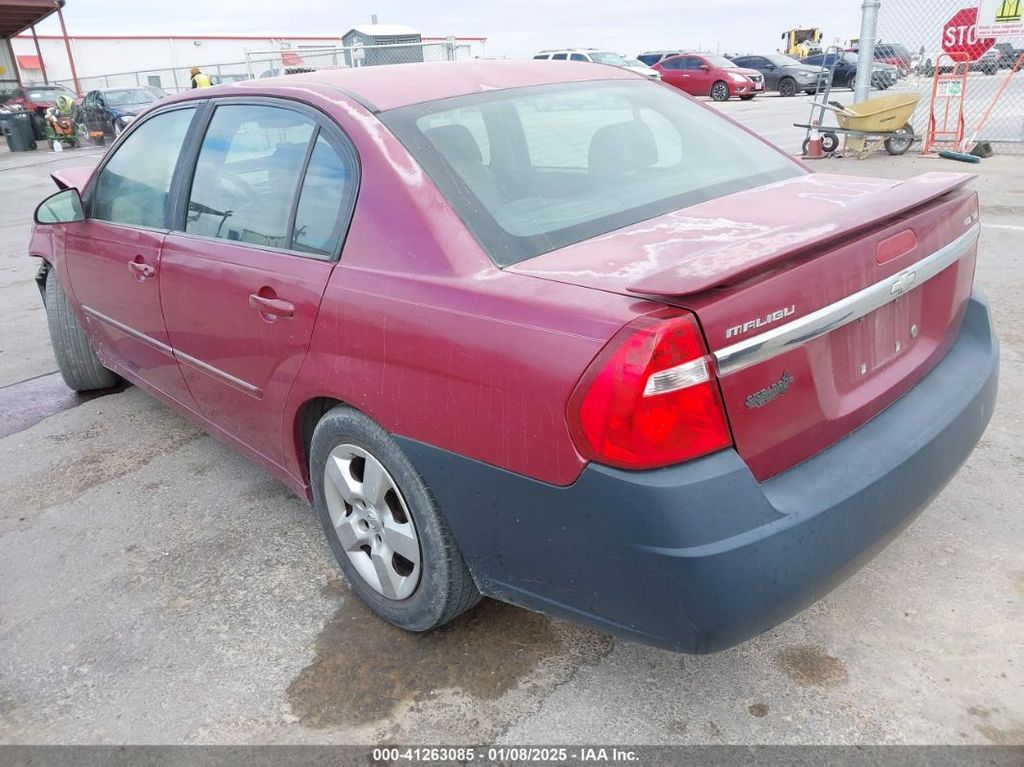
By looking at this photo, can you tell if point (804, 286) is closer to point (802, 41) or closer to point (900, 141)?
point (900, 141)

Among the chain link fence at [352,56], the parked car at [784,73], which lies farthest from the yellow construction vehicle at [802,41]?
the chain link fence at [352,56]

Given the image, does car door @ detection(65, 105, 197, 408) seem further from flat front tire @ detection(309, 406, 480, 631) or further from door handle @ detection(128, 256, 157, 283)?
flat front tire @ detection(309, 406, 480, 631)

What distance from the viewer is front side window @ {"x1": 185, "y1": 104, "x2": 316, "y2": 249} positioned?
8.69 feet

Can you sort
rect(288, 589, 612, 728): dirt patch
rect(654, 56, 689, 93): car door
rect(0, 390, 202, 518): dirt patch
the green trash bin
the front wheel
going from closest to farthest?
rect(288, 589, 612, 728): dirt patch, rect(0, 390, 202, 518): dirt patch, the front wheel, the green trash bin, rect(654, 56, 689, 93): car door

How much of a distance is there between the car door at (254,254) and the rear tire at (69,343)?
165cm

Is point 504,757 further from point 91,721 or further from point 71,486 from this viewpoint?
point 71,486

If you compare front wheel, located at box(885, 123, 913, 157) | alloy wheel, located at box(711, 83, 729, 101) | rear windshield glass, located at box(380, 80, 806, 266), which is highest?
rear windshield glass, located at box(380, 80, 806, 266)

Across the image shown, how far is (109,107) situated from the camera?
69.9 ft

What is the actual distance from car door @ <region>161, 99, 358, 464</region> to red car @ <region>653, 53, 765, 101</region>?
992 inches

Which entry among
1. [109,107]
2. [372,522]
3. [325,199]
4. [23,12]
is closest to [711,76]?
[109,107]

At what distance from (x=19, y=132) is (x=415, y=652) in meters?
24.7

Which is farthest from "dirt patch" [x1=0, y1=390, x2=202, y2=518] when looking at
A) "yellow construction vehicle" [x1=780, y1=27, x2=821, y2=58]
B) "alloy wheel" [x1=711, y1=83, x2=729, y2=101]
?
"yellow construction vehicle" [x1=780, y1=27, x2=821, y2=58]

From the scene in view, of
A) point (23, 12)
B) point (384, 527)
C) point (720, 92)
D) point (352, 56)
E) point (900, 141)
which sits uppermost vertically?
point (23, 12)

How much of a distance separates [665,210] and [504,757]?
154 centimetres
